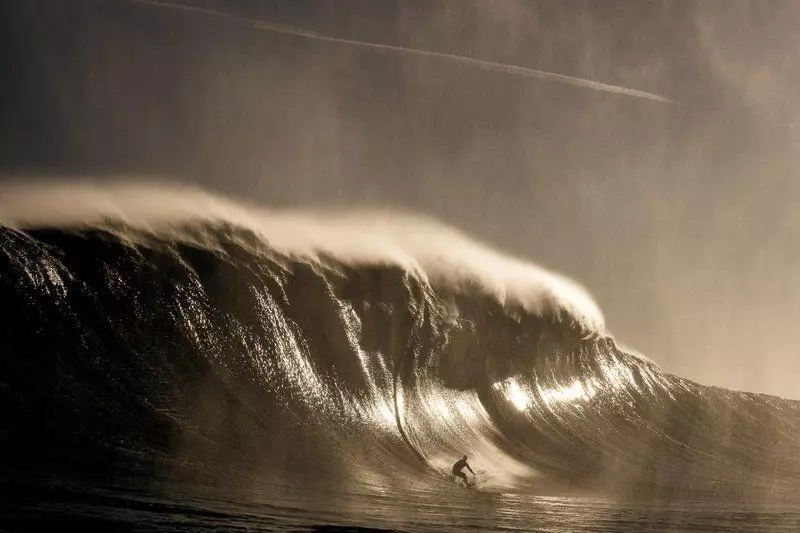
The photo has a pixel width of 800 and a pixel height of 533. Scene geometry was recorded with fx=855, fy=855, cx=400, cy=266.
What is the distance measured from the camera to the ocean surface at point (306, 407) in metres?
16.2

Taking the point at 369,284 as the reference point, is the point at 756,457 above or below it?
below

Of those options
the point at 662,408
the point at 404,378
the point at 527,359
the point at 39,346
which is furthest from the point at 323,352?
the point at 662,408

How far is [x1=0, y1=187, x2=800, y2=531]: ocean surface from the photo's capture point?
53.2 feet

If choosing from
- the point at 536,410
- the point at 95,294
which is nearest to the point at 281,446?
the point at 95,294

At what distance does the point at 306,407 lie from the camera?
25000 mm

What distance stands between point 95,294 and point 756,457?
32.3 metres

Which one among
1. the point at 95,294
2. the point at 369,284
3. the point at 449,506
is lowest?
the point at 449,506

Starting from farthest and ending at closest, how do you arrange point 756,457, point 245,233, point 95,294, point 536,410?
point 756,457, point 536,410, point 245,233, point 95,294

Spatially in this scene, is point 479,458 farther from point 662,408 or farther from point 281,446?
point 662,408

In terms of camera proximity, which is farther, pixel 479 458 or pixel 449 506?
pixel 479 458

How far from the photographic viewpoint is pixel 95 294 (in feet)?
81.1

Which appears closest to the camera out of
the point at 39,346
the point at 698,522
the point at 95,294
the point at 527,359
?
the point at 698,522

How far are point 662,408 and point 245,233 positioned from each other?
24.5m

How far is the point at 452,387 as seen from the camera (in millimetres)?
32750
